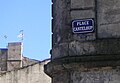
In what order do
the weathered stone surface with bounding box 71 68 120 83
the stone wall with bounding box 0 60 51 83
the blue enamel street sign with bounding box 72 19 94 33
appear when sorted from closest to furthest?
the weathered stone surface with bounding box 71 68 120 83 < the blue enamel street sign with bounding box 72 19 94 33 < the stone wall with bounding box 0 60 51 83

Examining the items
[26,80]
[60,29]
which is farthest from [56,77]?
[26,80]

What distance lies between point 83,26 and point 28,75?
1238 cm

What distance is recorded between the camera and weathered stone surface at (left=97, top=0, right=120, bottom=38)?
6822 mm

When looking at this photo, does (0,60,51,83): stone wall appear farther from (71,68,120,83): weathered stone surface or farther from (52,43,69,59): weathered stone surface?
(71,68,120,83): weathered stone surface

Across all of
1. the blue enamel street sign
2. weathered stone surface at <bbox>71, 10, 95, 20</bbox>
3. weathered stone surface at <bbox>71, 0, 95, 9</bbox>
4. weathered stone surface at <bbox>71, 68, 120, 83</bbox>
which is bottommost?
weathered stone surface at <bbox>71, 68, 120, 83</bbox>

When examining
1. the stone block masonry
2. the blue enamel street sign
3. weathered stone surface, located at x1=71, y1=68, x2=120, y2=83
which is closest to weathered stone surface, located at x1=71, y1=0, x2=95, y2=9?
the stone block masonry

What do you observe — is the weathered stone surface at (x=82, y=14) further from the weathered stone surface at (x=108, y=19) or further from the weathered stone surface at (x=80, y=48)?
the weathered stone surface at (x=80, y=48)

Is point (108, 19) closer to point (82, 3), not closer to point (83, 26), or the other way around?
point (83, 26)

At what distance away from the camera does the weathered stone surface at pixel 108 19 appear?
22.4 feet

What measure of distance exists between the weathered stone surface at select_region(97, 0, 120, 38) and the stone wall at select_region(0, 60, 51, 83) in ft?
40.0

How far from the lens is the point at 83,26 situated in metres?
6.98

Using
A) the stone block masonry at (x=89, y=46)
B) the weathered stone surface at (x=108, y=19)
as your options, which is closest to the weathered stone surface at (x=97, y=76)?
the stone block masonry at (x=89, y=46)

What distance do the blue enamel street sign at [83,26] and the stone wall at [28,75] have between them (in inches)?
474

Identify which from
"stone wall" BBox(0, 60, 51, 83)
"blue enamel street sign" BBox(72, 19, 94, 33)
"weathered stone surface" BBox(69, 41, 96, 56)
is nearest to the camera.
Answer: "weathered stone surface" BBox(69, 41, 96, 56)
